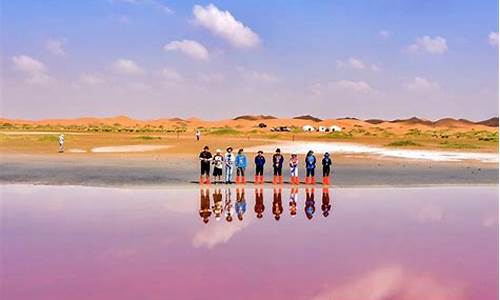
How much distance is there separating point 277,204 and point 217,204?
6.11 ft

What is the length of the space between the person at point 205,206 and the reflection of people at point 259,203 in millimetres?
1358

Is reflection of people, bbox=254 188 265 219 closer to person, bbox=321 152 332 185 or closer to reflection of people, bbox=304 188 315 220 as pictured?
reflection of people, bbox=304 188 315 220

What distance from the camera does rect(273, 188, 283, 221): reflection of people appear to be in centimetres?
1703

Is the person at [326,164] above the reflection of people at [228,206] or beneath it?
above

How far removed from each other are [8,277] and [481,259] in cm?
846

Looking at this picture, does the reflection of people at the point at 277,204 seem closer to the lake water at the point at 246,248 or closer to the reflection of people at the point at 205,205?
the lake water at the point at 246,248

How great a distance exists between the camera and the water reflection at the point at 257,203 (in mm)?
17047

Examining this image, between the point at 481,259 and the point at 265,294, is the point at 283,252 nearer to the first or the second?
the point at 265,294

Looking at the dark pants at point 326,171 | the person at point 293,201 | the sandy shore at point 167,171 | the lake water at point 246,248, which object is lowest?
the sandy shore at point 167,171

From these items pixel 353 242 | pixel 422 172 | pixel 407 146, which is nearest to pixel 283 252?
pixel 353 242

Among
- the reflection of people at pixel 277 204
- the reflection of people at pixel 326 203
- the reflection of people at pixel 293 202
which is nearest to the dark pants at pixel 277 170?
the reflection of people at pixel 293 202

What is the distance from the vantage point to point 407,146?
60.7m

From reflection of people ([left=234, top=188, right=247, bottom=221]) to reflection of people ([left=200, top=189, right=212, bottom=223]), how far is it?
0.82 m

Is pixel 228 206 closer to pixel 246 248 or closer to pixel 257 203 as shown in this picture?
pixel 257 203
